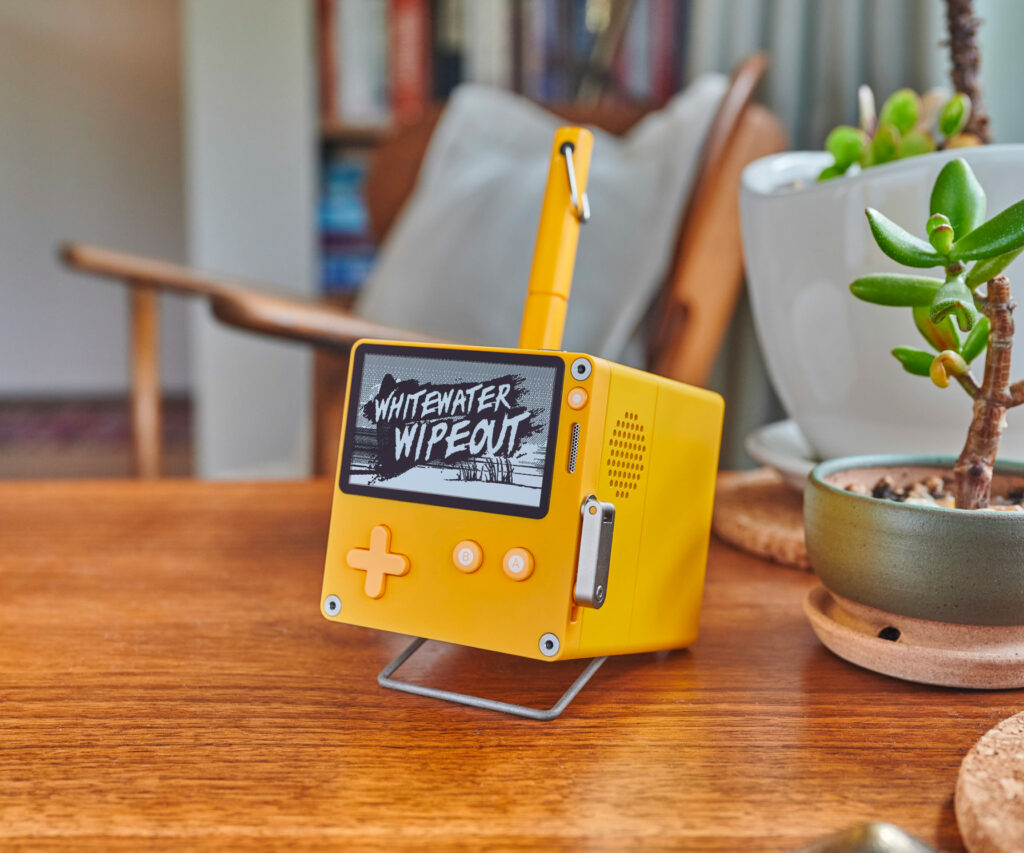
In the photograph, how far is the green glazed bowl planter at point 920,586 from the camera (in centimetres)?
35

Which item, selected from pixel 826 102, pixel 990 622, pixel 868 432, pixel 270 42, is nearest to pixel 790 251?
pixel 868 432

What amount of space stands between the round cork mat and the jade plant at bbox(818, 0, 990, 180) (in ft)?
1.05

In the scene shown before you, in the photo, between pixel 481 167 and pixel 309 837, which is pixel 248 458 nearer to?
pixel 481 167

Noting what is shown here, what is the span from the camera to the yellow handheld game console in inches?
13.6

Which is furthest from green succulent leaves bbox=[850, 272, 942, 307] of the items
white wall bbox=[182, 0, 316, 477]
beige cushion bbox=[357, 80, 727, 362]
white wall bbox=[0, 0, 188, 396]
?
white wall bbox=[0, 0, 188, 396]

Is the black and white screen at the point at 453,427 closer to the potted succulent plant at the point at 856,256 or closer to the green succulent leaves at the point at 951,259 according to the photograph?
the green succulent leaves at the point at 951,259

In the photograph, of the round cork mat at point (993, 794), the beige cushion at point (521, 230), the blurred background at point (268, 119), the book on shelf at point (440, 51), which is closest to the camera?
the round cork mat at point (993, 794)

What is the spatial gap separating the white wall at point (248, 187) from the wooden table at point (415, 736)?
65.1 inches

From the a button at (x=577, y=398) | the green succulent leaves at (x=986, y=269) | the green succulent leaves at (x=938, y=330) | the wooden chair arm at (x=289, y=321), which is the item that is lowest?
the wooden chair arm at (x=289, y=321)

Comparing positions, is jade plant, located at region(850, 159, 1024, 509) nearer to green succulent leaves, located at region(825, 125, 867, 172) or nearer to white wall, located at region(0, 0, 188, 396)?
green succulent leaves, located at region(825, 125, 867, 172)

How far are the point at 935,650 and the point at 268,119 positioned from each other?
80.0 inches

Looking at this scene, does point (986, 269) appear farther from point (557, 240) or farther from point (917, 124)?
point (917, 124)

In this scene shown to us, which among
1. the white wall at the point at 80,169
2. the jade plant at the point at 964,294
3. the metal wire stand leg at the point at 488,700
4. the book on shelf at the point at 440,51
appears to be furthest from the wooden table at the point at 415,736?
the white wall at the point at 80,169

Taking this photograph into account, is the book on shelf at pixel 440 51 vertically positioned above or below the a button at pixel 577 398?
above
